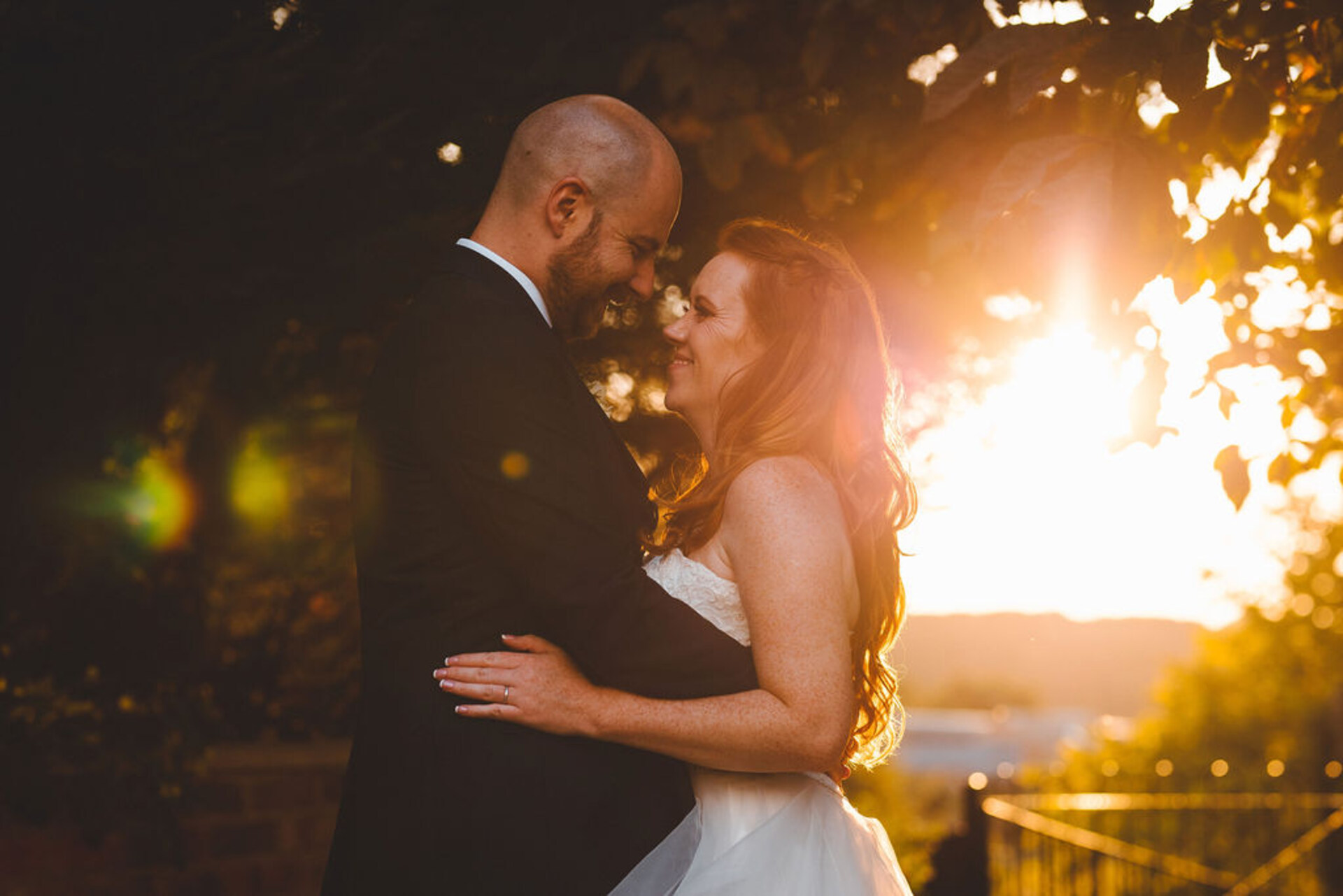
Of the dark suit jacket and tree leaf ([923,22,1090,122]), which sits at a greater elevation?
tree leaf ([923,22,1090,122])

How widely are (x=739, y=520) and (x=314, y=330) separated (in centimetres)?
209

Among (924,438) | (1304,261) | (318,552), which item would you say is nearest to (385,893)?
(318,552)

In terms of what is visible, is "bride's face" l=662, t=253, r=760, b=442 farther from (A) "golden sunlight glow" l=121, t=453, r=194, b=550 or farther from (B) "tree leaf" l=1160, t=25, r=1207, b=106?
(A) "golden sunlight glow" l=121, t=453, r=194, b=550

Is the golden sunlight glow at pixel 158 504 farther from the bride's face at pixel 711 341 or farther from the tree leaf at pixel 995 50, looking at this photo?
the tree leaf at pixel 995 50

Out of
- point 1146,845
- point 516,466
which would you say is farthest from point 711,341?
A: point 1146,845

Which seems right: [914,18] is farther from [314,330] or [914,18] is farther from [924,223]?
[314,330]

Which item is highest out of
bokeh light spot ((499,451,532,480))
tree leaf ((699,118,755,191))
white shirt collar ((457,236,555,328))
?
tree leaf ((699,118,755,191))

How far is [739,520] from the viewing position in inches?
98.0

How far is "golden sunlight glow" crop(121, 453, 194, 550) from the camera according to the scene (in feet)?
12.4

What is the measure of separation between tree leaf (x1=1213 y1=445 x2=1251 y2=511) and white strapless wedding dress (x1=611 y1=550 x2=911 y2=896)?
1.61 m

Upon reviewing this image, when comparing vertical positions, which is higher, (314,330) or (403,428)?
(314,330)

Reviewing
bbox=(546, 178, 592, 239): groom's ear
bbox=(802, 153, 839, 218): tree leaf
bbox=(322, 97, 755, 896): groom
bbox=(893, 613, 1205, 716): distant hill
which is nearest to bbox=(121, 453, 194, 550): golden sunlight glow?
bbox=(322, 97, 755, 896): groom

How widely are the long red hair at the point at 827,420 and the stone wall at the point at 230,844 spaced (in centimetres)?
253

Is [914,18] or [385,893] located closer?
[385,893]
